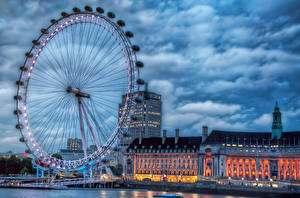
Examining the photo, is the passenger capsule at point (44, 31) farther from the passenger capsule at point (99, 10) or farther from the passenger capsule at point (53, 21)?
the passenger capsule at point (99, 10)

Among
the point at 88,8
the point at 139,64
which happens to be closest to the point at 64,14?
the point at 88,8

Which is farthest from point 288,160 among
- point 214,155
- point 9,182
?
point 9,182

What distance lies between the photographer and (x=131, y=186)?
334 feet

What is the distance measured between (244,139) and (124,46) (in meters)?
68.3

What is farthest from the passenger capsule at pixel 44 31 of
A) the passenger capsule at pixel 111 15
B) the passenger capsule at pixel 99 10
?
the passenger capsule at pixel 111 15

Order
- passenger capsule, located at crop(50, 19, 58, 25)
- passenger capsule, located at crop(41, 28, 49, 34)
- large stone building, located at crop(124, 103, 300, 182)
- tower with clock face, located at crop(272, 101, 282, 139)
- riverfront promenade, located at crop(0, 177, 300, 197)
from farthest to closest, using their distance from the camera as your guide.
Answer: tower with clock face, located at crop(272, 101, 282, 139)
large stone building, located at crop(124, 103, 300, 182)
riverfront promenade, located at crop(0, 177, 300, 197)
passenger capsule, located at crop(41, 28, 49, 34)
passenger capsule, located at crop(50, 19, 58, 25)

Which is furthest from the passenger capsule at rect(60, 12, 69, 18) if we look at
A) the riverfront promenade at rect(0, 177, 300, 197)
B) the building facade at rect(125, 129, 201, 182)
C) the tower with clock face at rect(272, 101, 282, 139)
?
the tower with clock face at rect(272, 101, 282, 139)

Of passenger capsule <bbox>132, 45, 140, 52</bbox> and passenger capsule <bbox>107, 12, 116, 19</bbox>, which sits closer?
passenger capsule <bbox>107, 12, 116, 19</bbox>

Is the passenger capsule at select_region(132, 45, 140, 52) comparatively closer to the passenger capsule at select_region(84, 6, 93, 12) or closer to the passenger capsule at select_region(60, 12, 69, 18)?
the passenger capsule at select_region(84, 6, 93, 12)

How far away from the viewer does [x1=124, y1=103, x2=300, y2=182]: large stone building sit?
115062mm

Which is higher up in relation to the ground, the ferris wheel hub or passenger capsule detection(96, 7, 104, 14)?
passenger capsule detection(96, 7, 104, 14)

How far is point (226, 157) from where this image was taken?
11831cm

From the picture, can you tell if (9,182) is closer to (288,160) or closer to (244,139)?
(244,139)

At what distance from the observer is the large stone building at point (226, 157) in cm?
11506
